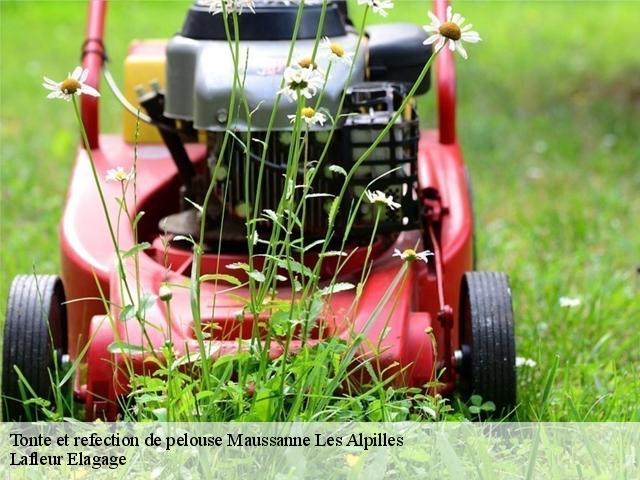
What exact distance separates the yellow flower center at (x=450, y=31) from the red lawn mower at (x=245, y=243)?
0.35 m

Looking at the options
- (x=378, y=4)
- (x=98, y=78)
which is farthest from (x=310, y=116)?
(x=98, y=78)

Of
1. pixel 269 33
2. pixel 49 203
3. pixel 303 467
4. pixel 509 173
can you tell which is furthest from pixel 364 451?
pixel 509 173

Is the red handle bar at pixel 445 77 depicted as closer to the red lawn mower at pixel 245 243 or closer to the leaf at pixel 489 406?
the red lawn mower at pixel 245 243

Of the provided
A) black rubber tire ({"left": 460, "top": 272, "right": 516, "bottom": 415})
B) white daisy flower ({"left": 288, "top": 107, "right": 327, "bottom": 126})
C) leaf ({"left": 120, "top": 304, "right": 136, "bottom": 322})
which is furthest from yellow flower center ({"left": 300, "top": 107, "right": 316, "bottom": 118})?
black rubber tire ({"left": 460, "top": 272, "right": 516, "bottom": 415})

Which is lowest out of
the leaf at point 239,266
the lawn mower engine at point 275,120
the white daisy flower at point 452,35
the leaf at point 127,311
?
the leaf at point 127,311

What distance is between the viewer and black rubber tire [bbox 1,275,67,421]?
197 cm

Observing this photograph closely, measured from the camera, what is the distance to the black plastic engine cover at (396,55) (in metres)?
2.37

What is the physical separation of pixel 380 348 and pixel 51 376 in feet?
1.72

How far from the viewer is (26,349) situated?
1.97 metres

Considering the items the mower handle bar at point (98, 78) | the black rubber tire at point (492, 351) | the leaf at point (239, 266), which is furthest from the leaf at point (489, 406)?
the mower handle bar at point (98, 78)

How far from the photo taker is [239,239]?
7.17 ft

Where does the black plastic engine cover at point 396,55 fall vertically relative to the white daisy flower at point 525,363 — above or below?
above

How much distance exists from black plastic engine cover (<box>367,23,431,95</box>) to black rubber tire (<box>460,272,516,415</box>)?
0.49 m

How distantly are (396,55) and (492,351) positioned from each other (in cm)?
65
